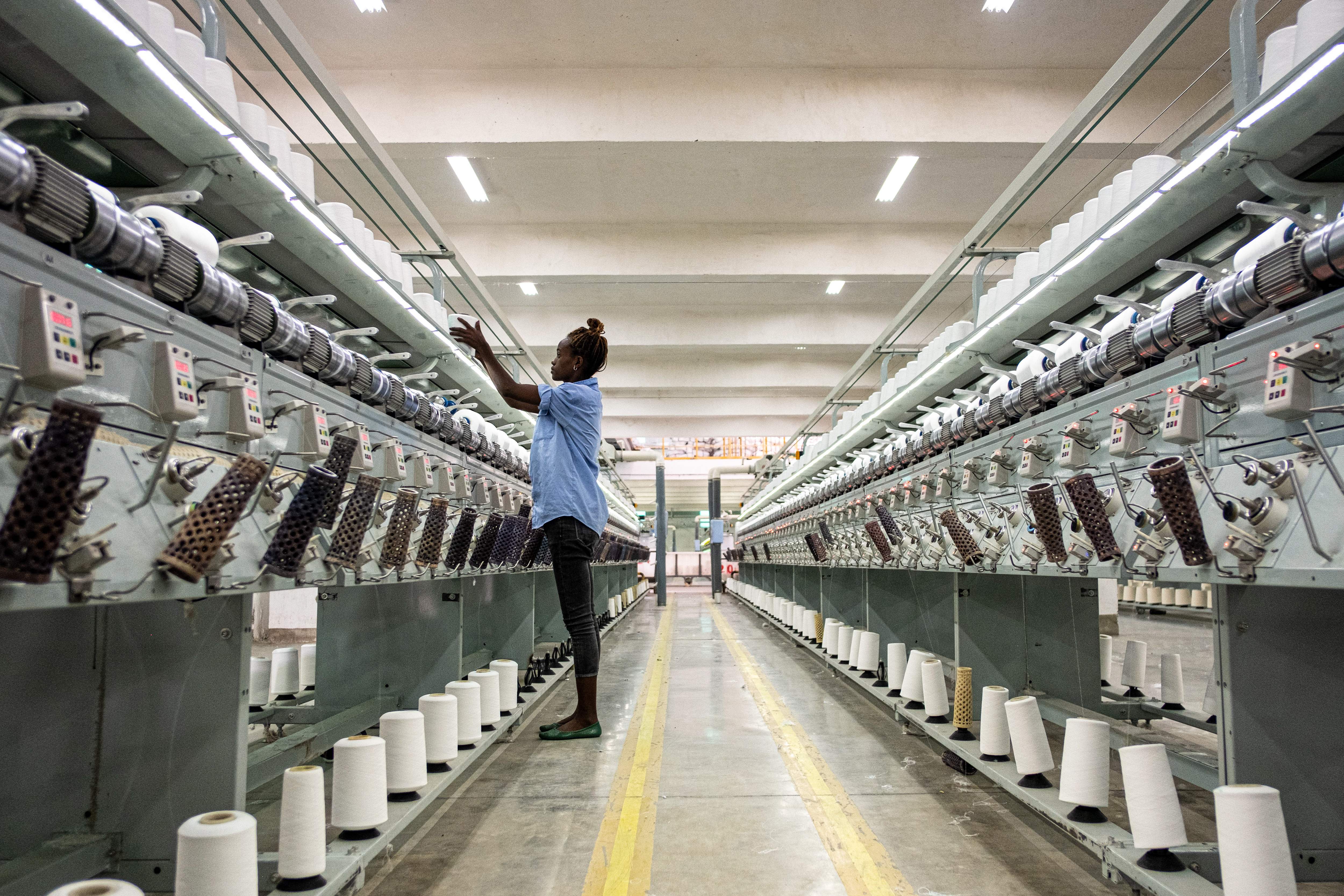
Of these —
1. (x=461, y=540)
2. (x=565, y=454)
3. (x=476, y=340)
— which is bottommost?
(x=461, y=540)

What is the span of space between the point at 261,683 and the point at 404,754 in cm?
249

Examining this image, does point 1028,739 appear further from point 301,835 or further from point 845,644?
point 845,644

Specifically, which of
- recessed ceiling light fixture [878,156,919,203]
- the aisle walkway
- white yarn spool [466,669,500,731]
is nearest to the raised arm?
white yarn spool [466,669,500,731]

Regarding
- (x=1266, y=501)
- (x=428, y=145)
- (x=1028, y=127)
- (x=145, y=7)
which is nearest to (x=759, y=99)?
(x=1028, y=127)

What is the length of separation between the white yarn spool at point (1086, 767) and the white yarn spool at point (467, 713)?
7.79 ft

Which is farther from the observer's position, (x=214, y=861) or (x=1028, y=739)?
(x=1028, y=739)

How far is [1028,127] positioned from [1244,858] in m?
5.65

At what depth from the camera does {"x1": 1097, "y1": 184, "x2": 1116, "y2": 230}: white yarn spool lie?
339 centimetres

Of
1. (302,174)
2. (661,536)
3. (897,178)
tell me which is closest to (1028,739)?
(302,174)

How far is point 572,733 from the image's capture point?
4.45 m

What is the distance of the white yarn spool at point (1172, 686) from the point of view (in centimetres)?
451

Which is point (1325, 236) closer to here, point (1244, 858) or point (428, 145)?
point (1244, 858)

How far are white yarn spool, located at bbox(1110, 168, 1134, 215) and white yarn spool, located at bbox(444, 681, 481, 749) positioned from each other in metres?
3.37

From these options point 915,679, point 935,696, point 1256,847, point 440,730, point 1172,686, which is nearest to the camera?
point 1256,847
